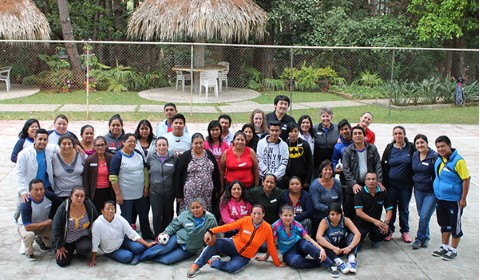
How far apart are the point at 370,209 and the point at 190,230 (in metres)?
2.10

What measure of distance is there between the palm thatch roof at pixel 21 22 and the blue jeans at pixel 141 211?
12.6m

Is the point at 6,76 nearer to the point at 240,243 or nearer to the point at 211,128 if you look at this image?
the point at 211,128

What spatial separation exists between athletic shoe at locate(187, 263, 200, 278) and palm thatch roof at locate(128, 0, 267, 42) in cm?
1174

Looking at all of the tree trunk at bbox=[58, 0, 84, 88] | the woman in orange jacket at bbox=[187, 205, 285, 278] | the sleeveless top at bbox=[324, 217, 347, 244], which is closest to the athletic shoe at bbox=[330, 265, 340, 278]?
the sleeveless top at bbox=[324, 217, 347, 244]

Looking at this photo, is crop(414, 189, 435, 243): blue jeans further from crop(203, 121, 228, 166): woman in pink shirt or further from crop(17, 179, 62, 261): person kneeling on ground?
crop(17, 179, 62, 261): person kneeling on ground

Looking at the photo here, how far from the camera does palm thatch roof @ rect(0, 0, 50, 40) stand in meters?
18.1

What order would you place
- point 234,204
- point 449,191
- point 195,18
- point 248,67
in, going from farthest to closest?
point 248,67
point 195,18
point 234,204
point 449,191

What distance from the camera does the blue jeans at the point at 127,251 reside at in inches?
264

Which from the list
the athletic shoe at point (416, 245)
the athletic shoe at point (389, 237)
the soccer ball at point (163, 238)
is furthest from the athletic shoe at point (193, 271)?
the athletic shoe at point (416, 245)

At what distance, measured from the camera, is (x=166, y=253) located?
6.82 metres

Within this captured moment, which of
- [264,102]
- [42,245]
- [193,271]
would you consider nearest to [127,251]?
[193,271]

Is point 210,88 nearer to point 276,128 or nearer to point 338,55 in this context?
point 338,55

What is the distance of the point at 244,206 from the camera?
7.09 metres

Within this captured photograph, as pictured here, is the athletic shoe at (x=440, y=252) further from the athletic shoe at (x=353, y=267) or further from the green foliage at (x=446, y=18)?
the green foliage at (x=446, y=18)
